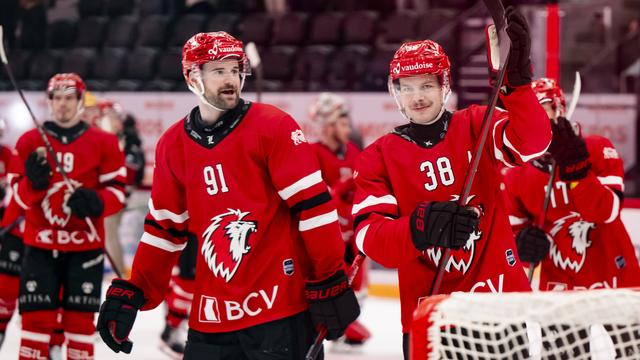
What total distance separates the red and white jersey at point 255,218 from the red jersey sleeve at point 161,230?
0.22ft

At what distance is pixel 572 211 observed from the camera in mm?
3729

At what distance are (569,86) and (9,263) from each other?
2937mm

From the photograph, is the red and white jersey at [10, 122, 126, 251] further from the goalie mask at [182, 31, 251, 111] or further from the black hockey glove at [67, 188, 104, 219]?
the goalie mask at [182, 31, 251, 111]

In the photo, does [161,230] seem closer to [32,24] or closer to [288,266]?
[288,266]

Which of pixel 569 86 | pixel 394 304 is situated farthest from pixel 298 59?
pixel 569 86

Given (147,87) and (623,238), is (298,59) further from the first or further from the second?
(623,238)

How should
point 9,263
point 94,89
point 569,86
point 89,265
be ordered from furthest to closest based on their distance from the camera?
point 94,89
point 569,86
point 9,263
point 89,265

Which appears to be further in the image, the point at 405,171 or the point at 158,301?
the point at 158,301

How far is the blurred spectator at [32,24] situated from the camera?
961cm

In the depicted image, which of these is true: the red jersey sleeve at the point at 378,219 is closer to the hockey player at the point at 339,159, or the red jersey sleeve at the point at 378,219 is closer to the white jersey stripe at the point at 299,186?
the white jersey stripe at the point at 299,186

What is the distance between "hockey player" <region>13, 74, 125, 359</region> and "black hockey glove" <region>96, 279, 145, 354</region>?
1.43m

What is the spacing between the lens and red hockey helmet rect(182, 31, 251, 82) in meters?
2.83

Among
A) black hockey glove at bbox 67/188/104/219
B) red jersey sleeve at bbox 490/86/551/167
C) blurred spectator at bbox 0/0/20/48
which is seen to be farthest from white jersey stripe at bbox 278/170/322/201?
blurred spectator at bbox 0/0/20/48

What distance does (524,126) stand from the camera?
2537 millimetres
